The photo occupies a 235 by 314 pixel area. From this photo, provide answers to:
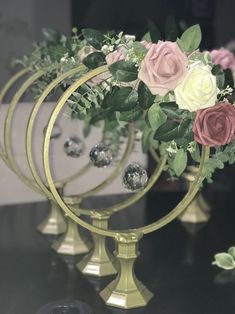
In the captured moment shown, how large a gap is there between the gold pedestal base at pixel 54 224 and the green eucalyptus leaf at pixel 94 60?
1.25 ft

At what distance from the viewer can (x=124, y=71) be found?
2.48 feet

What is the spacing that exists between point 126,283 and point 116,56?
328 mm

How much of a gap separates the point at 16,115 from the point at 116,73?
0.60m

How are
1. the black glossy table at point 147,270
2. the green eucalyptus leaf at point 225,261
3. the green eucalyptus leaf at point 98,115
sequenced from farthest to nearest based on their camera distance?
the green eucalyptus leaf at point 98,115, the green eucalyptus leaf at point 225,261, the black glossy table at point 147,270

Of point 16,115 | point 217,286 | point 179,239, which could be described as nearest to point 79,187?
point 16,115

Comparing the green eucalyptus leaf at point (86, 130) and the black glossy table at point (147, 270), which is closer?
the black glossy table at point (147, 270)

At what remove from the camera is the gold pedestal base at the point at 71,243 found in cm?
101

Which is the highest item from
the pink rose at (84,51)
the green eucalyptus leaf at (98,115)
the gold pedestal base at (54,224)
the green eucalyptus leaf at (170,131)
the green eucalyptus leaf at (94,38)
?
A: the green eucalyptus leaf at (94,38)

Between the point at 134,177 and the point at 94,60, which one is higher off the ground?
the point at 94,60

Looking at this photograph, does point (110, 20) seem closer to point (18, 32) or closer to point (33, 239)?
point (18, 32)

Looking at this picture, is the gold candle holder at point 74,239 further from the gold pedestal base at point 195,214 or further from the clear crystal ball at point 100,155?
the gold pedestal base at point 195,214

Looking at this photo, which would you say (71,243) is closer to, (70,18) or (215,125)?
(215,125)

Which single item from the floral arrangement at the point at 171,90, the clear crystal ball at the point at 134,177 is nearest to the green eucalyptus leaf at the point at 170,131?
the floral arrangement at the point at 171,90

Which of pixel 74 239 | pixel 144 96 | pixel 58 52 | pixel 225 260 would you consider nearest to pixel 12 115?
pixel 58 52
